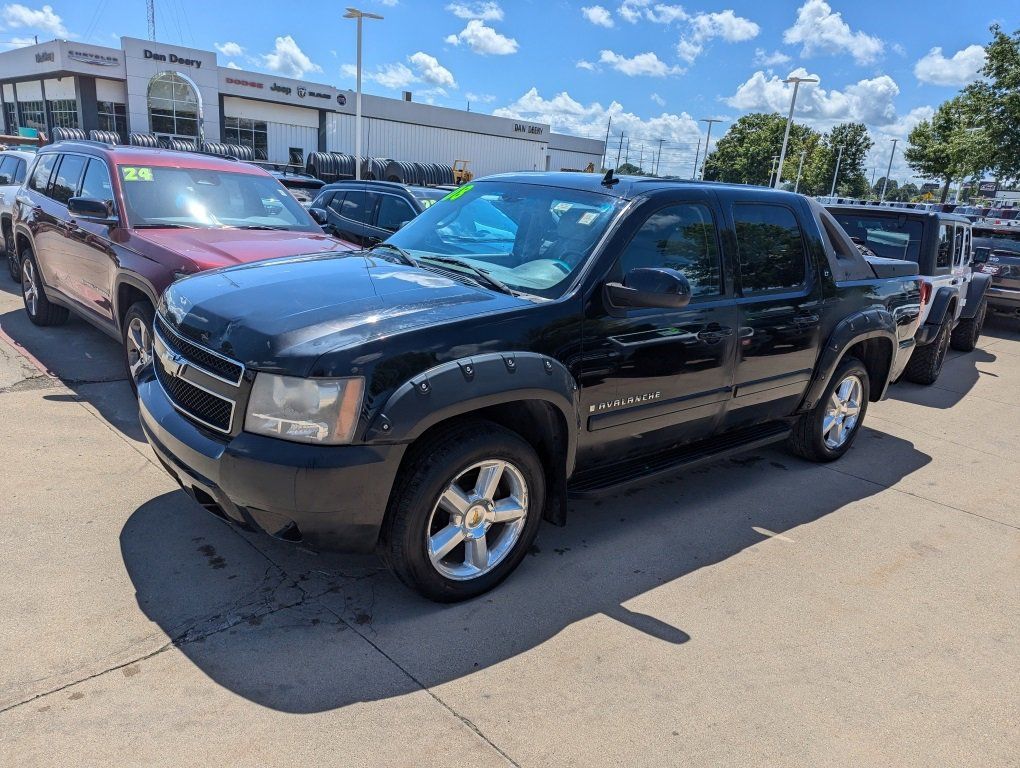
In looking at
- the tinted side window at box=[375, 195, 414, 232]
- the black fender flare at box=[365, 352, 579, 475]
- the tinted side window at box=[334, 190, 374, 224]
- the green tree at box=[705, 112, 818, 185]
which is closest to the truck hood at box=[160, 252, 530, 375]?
the black fender flare at box=[365, 352, 579, 475]

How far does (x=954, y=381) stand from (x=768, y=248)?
5.78 meters

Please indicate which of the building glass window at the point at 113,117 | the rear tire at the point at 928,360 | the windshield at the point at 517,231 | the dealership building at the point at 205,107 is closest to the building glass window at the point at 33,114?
the dealership building at the point at 205,107

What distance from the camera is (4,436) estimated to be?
4.62 metres

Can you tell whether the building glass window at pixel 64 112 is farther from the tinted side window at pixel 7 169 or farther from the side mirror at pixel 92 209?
the side mirror at pixel 92 209

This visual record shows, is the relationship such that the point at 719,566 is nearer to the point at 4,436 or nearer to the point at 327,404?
the point at 327,404

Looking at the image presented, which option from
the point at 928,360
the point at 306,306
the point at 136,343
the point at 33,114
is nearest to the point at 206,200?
the point at 136,343

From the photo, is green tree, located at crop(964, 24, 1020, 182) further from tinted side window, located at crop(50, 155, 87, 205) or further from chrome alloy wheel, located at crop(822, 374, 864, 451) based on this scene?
tinted side window, located at crop(50, 155, 87, 205)

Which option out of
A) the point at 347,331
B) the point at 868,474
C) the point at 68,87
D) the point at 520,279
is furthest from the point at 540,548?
the point at 68,87

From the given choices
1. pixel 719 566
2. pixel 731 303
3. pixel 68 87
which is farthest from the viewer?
pixel 68 87

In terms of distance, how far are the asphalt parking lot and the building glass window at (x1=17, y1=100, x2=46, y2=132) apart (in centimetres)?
4407

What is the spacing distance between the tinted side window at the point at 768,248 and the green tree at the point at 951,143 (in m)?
20.4

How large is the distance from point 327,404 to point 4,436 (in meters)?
3.17

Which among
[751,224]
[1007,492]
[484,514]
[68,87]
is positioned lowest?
[1007,492]

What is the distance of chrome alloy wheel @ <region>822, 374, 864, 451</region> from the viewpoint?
5.31m
